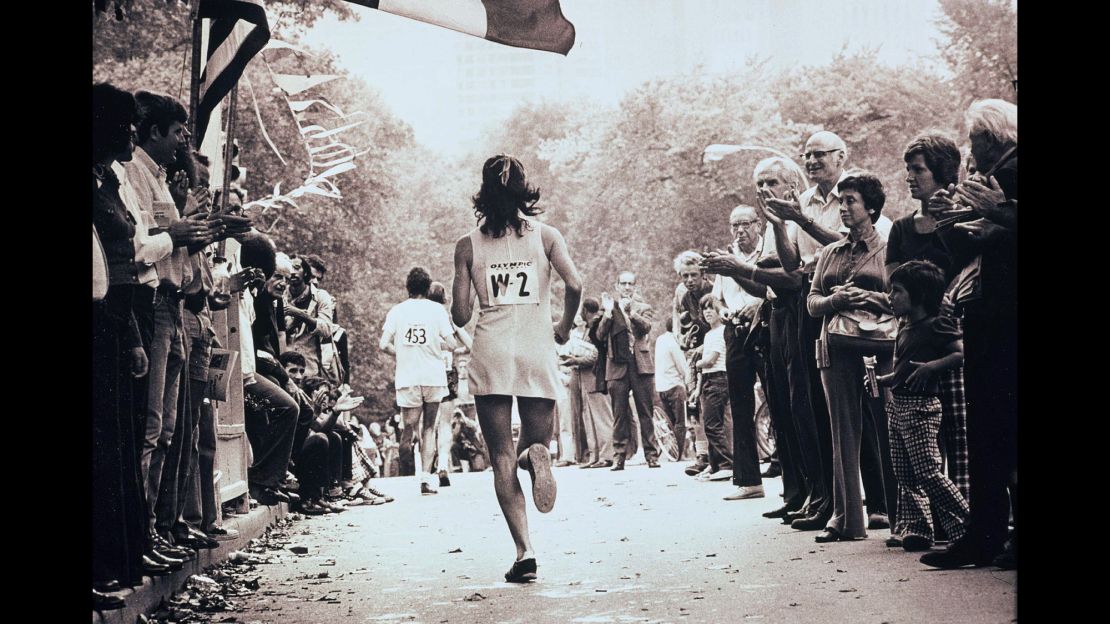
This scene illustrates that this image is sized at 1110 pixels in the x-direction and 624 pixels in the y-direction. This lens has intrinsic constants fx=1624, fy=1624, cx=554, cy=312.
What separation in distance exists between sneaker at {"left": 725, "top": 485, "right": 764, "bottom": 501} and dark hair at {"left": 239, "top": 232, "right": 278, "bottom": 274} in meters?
3.69

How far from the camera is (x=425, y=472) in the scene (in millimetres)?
14531

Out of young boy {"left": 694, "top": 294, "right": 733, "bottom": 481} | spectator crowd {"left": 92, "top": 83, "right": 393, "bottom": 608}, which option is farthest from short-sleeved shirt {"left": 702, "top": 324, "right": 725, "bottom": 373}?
spectator crowd {"left": 92, "top": 83, "right": 393, "bottom": 608}

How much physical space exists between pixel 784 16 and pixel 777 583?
8.29 meters

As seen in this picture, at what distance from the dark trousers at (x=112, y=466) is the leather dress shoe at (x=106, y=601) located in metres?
0.13

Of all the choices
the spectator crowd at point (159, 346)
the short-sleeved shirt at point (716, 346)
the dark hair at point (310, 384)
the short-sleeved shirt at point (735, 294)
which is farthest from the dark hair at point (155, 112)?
the short-sleeved shirt at point (716, 346)

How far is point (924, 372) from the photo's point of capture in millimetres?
7223

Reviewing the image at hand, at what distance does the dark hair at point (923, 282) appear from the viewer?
7199mm

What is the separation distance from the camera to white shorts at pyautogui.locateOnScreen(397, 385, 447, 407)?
46.9 feet

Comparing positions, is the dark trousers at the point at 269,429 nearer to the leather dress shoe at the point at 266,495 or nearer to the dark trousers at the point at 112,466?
the leather dress shoe at the point at 266,495

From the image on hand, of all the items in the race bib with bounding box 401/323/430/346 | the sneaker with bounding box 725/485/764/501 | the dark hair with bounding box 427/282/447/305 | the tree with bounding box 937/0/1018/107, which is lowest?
the sneaker with bounding box 725/485/764/501

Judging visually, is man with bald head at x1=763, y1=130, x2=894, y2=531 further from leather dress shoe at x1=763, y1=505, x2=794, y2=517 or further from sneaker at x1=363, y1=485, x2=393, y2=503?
sneaker at x1=363, y1=485, x2=393, y2=503

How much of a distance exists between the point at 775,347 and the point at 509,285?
2.80 m

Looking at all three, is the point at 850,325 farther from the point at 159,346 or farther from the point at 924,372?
the point at 159,346
